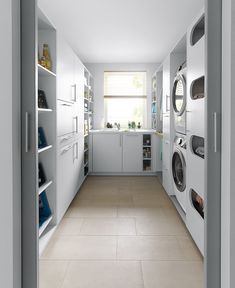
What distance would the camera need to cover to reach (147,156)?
619cm

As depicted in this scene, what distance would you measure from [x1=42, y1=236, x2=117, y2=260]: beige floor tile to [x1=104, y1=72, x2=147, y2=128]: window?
4.22 metres

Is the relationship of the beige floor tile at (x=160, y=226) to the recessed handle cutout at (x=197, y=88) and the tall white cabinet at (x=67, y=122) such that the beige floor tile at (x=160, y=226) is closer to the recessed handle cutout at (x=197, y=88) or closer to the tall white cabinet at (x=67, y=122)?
the tall white cabinet at (x=67, y=122)

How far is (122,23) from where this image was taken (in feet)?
13.8

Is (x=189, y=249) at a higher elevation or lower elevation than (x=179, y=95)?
lower

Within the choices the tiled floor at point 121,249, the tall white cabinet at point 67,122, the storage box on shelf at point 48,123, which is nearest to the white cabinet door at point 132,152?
the tall white cabinet at point 67,122

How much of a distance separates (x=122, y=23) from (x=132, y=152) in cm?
259

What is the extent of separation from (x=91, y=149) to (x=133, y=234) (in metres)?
3.18

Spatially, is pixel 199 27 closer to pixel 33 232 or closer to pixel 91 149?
pixel 33 232

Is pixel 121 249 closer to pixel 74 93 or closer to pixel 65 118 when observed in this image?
pixel 65 118

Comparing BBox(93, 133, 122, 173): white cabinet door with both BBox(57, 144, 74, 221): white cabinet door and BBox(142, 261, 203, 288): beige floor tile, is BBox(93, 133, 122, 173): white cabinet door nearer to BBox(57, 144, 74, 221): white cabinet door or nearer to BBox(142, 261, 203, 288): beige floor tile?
BBox(57, 144, 74, 221): white cabinet door

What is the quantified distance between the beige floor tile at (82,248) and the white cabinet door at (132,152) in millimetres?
3191

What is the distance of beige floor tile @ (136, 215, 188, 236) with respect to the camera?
310 centimetres
